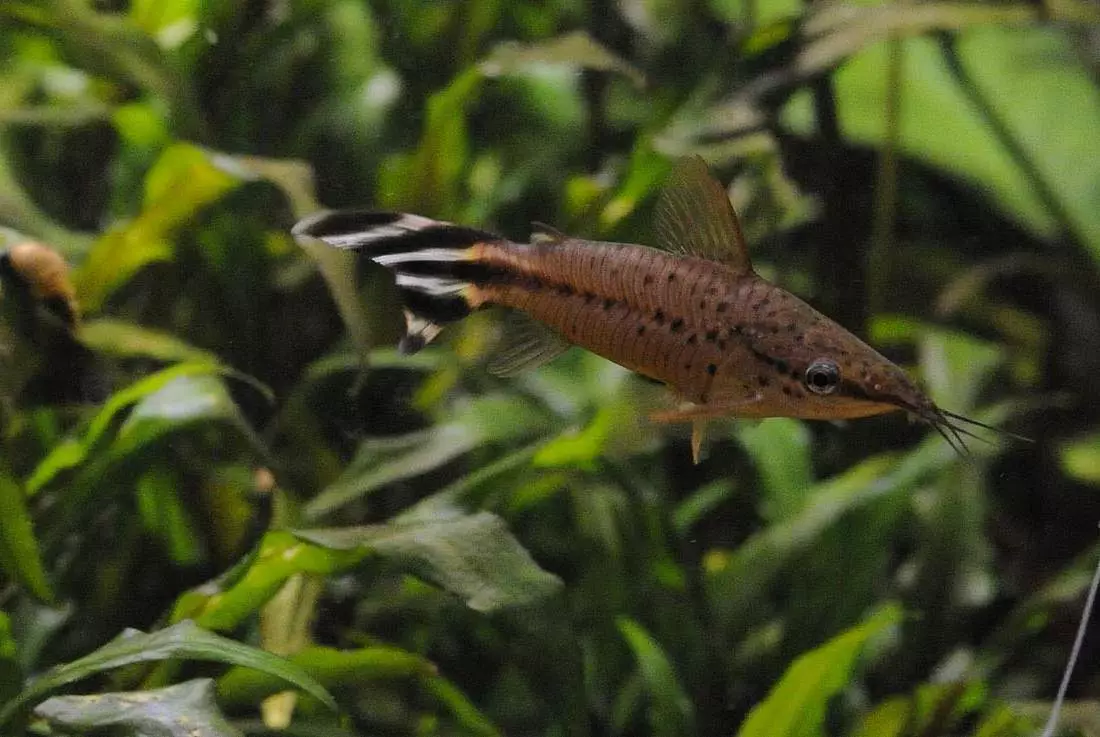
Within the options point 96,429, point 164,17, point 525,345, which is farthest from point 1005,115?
point 96,429

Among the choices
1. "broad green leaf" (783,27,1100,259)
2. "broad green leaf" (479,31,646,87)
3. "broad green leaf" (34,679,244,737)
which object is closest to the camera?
"broad green leaf" (34,679,244,737)

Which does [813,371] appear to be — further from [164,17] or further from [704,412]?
[164,17]

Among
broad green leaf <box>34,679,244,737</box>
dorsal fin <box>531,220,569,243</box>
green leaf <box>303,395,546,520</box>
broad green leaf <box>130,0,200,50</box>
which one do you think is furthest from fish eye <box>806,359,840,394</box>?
broad green leaf <box>130,0,200,50</box>

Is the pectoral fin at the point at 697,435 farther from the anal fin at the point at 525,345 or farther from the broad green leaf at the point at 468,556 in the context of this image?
the broad green leaf at the point at 468,556

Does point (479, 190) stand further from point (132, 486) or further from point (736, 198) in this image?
point (132, 486)

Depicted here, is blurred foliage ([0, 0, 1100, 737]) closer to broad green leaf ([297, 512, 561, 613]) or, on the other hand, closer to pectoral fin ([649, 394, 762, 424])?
broad green leaf ([297, 512, 561, 613])

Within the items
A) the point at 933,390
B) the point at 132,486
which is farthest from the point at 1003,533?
the point at 132,486

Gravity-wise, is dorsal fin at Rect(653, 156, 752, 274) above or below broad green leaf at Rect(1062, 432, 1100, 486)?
above
